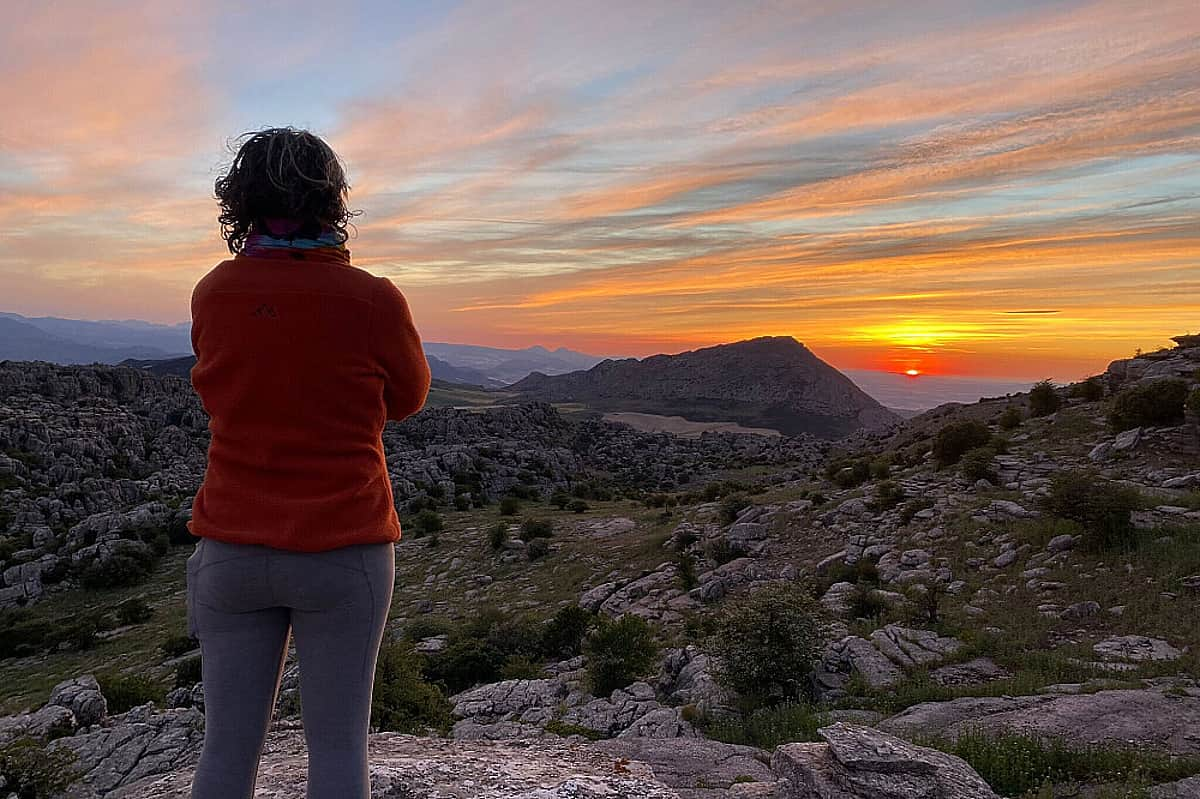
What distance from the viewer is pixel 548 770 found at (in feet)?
16.8

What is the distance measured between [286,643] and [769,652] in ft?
25.8

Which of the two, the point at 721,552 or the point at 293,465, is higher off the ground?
the point at 293,465

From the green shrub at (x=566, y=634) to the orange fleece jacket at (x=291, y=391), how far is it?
12511mm

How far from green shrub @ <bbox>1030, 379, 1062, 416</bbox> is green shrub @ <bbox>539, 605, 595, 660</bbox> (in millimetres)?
18632

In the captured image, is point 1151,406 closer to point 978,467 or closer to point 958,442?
point 978,467

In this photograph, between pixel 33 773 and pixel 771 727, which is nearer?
pixel 33 773

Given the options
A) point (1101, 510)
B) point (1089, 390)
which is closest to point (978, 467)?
point (1101, 510)

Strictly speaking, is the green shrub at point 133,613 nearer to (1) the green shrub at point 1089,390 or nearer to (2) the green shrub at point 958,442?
(2) the green shrub at point 958,442

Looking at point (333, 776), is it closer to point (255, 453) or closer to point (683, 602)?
point (255, 453)

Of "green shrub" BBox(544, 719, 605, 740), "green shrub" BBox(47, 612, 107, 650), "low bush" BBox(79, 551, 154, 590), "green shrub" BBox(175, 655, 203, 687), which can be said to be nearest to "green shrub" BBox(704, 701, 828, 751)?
"green shrub" BBox(544, 719, 605, 740)

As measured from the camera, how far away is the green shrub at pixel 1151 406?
617 inches

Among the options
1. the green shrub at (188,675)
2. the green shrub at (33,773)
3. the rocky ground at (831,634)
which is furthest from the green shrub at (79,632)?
the green shrub at (33,773)

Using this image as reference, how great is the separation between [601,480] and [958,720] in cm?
4718

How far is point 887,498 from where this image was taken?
17.1 meters
